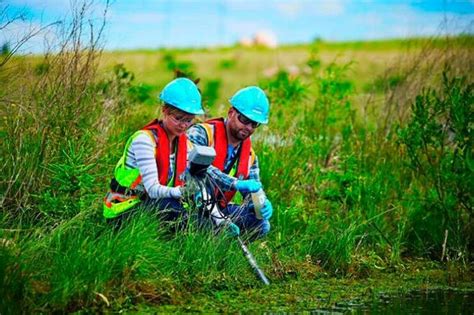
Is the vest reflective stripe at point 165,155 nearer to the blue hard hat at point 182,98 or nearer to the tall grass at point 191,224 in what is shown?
the blue hard hat at point 182,98

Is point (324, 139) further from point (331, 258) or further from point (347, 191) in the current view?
point (331, 258)

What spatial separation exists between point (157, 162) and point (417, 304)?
2171mm

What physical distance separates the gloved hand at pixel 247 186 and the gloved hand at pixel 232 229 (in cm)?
28

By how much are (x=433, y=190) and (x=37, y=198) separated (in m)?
4.05

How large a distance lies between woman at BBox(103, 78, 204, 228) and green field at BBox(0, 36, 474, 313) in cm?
20

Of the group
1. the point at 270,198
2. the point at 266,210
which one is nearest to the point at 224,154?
the point at 266,210

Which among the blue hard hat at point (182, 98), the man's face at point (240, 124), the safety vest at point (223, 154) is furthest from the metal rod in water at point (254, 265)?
the blue hard hat at point (182, 98)

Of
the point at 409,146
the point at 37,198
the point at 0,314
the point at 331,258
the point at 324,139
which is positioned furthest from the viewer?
the point at 324,139

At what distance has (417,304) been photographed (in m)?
7.89

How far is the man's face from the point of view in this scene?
8.44 metres

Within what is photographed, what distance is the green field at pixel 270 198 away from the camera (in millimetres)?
7195

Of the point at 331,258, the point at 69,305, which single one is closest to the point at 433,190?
the point at 331,258

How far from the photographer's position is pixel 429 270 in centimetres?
916

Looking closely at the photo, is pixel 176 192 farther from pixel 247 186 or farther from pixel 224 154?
pixel 224 154
